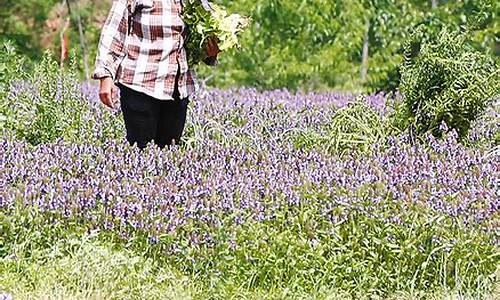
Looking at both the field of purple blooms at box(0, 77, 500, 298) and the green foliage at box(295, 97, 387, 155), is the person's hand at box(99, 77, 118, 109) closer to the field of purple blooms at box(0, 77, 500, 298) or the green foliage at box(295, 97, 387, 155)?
the field of purple blooms at box(0, 77, 500, 298)

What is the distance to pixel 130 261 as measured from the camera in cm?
411

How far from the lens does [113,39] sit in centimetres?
497

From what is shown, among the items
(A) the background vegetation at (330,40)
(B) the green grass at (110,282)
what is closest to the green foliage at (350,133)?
(B) the green grass at (110,282)

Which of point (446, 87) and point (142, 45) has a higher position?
point (142, 45)

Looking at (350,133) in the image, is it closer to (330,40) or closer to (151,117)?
(151,117)

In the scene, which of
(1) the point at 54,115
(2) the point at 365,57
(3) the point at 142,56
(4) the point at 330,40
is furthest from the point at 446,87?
(2) the point at 365,57

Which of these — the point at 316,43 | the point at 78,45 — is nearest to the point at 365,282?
the point at 316,43

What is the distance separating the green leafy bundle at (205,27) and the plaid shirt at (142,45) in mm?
94

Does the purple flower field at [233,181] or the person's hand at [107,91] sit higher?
the person's hand at [107,91]

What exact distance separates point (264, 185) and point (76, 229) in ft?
3.08

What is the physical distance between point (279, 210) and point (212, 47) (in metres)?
1.22

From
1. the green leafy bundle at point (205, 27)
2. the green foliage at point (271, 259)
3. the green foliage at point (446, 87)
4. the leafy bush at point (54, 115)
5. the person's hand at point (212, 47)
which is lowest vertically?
the leafy bush at point (54, 115)

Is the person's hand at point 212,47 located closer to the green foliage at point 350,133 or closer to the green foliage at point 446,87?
the green foliage at point 350,133

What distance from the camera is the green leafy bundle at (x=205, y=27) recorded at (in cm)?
504
